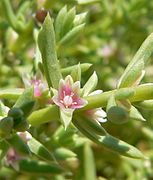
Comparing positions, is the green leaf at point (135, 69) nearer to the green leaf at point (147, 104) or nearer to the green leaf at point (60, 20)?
the green leaf at point (147, 104)

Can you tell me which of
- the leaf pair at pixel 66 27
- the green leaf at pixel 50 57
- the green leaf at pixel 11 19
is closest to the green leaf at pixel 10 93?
the green leaf at pixel 50 57

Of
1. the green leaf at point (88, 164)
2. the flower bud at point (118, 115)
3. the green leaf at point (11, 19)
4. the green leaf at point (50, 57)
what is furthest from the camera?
the green leaf at point (88, 164)

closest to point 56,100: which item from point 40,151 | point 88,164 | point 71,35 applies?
point 40,151

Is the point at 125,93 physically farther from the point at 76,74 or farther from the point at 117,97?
the point at 76,74

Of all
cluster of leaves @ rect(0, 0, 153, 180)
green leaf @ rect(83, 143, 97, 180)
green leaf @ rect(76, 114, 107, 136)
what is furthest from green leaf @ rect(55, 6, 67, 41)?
green leaf @ rect(83, 143, 97, 180)

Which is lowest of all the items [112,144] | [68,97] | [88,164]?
[88,164]

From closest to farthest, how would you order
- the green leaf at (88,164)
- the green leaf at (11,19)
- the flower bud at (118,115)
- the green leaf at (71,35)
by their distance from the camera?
the flower bud at (118,115)
the green leaf at (71,35)
the green leaf at (11,19)
the green leaf at (88,164)

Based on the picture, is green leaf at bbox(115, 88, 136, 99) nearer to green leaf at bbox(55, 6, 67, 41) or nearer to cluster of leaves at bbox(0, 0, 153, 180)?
cluster of leaves at bbox(0, 0, 153, 180)

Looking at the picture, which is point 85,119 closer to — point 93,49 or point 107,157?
point 107,157

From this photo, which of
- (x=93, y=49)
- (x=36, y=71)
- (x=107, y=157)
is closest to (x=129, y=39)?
(x=93, y=49)
